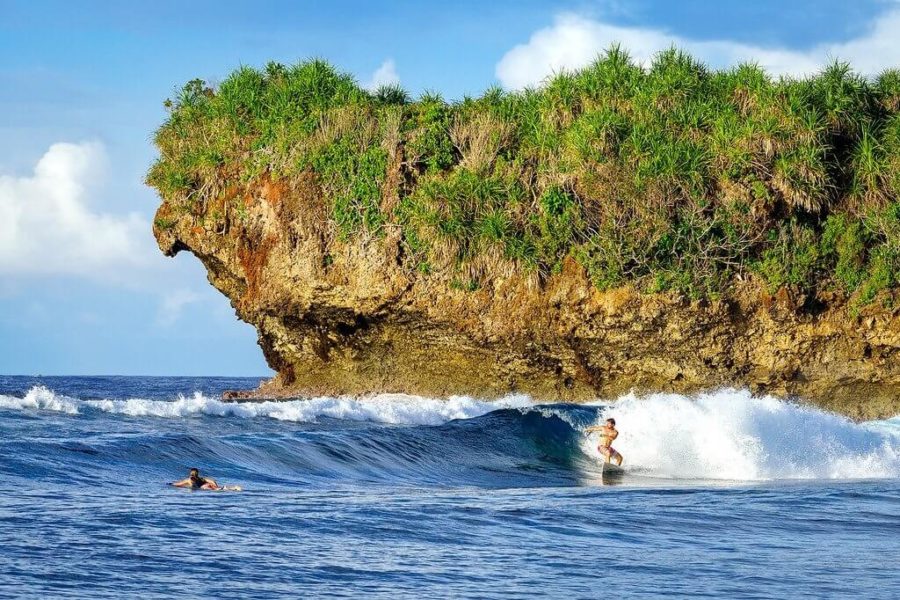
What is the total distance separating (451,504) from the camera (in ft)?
32.5

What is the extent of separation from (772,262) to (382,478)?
9.32 m

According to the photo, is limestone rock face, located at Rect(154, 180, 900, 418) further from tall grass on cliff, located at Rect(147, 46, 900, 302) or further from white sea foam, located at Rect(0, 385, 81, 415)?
white sea foam, located at Rect(0, 385, 81, 415)

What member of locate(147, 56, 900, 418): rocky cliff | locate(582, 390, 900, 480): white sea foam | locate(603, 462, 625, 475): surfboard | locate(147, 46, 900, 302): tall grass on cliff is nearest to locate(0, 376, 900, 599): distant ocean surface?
→ locate(582, 390, 900, 480): white sea foam

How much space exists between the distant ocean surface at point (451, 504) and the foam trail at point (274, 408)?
8 cm

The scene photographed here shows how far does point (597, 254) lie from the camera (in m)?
18.9

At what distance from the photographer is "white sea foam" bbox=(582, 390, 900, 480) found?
14766 millimetres

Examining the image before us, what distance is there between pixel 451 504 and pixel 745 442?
6593 mm

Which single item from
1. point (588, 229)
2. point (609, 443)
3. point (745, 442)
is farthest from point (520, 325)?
point (745, 442)

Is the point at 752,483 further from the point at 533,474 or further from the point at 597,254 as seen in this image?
the point at 597,254

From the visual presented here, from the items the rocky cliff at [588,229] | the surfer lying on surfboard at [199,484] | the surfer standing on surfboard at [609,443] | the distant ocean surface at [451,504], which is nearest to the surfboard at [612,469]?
the surfer standing on surfboard at [609,443]

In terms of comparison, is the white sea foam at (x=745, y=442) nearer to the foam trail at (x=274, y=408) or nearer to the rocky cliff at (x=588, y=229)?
the rocky cliff at (x=588, y=229)

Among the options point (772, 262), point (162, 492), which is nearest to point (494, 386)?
point (772, 262)

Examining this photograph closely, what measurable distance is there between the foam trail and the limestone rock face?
1.42 meters

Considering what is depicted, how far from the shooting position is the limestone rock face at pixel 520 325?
754 inches
